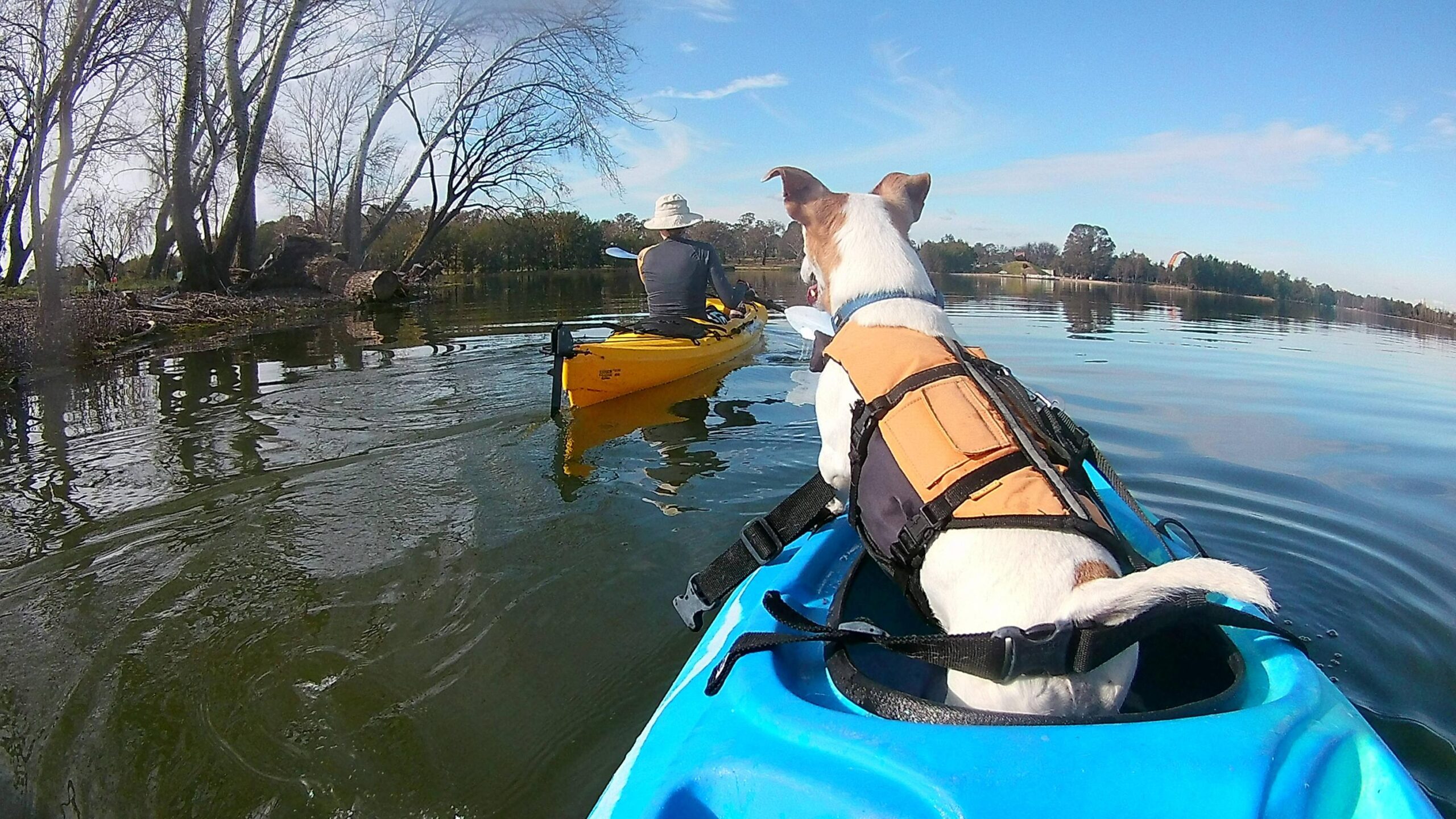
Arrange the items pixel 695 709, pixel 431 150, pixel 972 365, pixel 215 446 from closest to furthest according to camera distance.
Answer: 1. pixel 695 709
2. pixel 972 365
3. pixel 215 446
4. pixel 431 150

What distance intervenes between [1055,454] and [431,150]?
23.3 meters

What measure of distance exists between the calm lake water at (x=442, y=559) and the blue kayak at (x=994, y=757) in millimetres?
989

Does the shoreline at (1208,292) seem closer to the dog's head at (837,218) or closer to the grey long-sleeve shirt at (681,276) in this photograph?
the grey long-sleeve shirt at (681,276)

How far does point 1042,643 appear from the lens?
1.52m

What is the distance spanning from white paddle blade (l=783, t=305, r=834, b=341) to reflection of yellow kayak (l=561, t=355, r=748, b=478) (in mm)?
2531

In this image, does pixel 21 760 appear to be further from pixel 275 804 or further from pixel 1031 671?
pixel 1031 671

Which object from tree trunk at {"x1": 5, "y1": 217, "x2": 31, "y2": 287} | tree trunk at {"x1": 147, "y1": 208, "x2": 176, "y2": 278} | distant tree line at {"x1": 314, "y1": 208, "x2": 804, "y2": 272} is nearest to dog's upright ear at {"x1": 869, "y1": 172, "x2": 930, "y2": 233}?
tree trunk at {"x1": 5, "y1": 217, "x2": 31, "y2": 287}

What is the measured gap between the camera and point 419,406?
23.0ft

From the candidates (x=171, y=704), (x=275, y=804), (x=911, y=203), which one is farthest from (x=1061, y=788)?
(x=171, y=704)

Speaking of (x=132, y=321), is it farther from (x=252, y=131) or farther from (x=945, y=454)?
(x=945, y=454)

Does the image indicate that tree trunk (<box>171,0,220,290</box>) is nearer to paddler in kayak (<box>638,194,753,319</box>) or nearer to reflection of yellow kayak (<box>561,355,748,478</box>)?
paddler in kayak (<box>638,194,753,319</box>)

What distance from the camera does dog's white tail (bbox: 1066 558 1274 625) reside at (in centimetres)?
151

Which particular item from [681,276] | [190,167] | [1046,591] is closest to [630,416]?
[681,276]

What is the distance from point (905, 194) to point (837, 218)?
47cm
